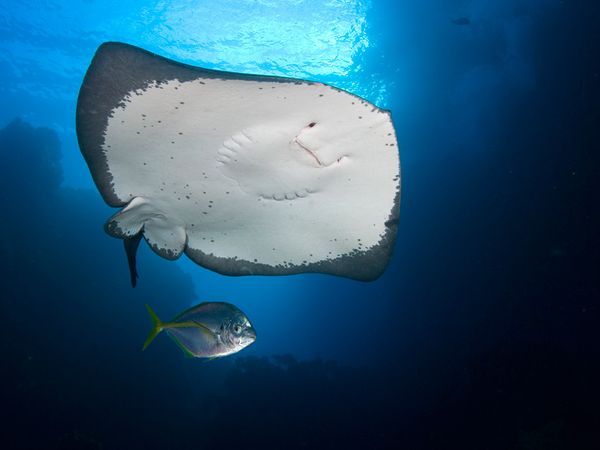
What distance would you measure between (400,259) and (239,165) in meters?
15.2

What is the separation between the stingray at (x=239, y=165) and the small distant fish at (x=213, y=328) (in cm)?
56

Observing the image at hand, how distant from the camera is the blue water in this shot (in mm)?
9906

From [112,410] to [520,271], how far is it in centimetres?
1416

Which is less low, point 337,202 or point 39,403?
point 337,202

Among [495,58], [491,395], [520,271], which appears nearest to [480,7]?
[495,58]

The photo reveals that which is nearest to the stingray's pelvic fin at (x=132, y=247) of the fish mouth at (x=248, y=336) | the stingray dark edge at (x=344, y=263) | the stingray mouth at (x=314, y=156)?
the stingray dark edge at (x=344, y=263)

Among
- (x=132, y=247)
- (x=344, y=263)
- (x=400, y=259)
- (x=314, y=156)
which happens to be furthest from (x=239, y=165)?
(x=400, y=259)

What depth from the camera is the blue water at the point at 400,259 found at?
9.91 metres

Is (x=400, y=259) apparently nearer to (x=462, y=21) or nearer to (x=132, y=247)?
(x=462, y=21)

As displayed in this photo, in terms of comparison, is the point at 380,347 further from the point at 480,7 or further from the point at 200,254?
the point at 200,254

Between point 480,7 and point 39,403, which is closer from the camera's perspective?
point 39,403

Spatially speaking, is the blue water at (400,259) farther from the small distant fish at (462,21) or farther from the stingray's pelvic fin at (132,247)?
the stingray's pelvic fin at (132,247)

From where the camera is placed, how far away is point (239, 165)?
7.43 ft

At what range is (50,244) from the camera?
1445 cm
